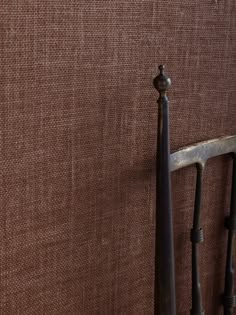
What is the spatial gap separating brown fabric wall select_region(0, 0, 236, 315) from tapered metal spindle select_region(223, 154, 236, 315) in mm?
33

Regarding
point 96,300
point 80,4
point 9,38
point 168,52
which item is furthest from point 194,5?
point 96,300

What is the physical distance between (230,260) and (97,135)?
0.39 metres

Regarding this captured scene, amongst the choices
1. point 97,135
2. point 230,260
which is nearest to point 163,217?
point 97,135

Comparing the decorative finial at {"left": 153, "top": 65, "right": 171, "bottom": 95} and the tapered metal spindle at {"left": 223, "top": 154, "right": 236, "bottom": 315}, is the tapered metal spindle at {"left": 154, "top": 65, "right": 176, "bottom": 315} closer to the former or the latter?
the decorative finial at {"left": 153, "top": 65, "right": 171, "bottom": 95}

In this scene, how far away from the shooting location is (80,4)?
2.82 ft

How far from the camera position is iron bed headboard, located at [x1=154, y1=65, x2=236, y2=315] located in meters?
0.90

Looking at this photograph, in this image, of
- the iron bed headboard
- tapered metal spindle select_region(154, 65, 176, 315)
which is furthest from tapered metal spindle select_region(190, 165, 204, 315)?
tapered metal spindle select_region(154, 65, 176, 315)

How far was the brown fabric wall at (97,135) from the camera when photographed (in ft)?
2.72

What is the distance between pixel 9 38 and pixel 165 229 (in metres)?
0.35

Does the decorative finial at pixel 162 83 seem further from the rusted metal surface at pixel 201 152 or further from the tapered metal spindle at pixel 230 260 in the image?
the tapered metal spindle at pixel 230 260

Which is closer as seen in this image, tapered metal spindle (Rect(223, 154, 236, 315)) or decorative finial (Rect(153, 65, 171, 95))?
decorative finial (Rect(153, 65, 171, 95))

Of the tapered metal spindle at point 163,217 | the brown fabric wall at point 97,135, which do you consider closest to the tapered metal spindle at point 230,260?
the brown fabric wall at point 97,135

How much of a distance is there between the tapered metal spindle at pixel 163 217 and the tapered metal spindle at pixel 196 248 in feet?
0.42

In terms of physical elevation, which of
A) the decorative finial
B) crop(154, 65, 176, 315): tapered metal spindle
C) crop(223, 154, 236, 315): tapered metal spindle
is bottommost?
crop(223, 154, 236, 315): tapered metal spindle
